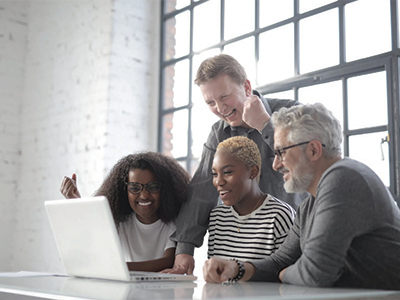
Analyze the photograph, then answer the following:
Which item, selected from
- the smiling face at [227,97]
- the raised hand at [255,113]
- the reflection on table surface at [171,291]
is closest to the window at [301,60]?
the smiling face at [227,97]

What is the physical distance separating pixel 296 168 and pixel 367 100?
6.05ft

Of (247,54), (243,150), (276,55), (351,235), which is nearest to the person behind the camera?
(351,235)

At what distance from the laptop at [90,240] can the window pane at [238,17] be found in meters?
2.96

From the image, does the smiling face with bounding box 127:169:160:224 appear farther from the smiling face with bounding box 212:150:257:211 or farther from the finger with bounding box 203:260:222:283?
the finger with bounding box 203:260:222:283

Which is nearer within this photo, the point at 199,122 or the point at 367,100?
the point at 367,100

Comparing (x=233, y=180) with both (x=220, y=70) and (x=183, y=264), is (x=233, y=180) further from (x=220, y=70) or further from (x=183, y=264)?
(x=220, y=70)

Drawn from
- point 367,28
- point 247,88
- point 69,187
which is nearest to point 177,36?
point 367,28

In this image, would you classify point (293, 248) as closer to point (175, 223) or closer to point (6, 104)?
point (175, 223)

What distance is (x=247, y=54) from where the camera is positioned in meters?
4.50

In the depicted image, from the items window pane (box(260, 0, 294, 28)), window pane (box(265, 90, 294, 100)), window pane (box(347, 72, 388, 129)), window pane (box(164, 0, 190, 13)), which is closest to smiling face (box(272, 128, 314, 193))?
window pane (box(347, 72, 388, 129))

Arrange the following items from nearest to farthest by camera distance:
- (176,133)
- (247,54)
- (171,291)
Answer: (171,291) → (247,54) → (176,133)

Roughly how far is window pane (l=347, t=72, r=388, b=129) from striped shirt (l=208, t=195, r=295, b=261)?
1489mm

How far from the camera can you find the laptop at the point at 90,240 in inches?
66.0

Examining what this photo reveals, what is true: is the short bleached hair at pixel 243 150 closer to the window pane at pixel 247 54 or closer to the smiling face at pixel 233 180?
the smiling face at pixel 233 180
